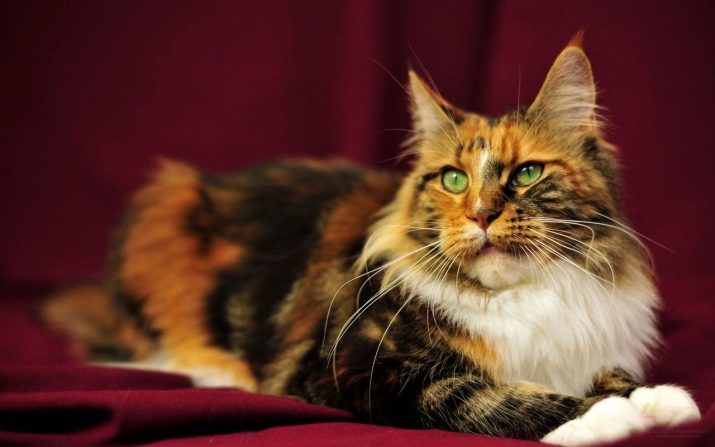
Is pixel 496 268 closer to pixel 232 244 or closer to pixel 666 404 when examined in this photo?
pixel 666 404

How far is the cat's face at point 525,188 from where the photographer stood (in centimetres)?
108

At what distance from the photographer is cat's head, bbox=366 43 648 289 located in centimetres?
109

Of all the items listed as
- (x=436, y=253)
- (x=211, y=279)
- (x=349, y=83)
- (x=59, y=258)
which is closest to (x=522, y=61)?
(x=349, y=83)

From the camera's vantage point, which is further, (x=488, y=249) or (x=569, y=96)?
(x=569, y=96)

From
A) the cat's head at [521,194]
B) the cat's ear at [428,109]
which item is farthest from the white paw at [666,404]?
the cat's ear at [428,109]

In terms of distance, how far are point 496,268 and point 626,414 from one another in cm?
29

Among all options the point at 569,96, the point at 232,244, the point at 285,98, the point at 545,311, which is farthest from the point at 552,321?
the point at 285,98

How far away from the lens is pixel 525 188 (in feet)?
3.67

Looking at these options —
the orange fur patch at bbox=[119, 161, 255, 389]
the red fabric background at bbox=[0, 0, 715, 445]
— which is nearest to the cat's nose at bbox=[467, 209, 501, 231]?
the red fabric background at bbox=[0, 0, 715, 445]

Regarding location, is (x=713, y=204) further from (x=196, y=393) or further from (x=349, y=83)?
(x=196, y=393)

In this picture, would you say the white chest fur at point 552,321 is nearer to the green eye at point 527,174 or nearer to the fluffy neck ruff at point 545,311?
the fluffy neck ruff at point 545,311

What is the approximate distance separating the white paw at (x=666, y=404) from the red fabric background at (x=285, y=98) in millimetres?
238

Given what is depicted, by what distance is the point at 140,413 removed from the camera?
1.09 metres

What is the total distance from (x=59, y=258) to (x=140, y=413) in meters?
1.09
